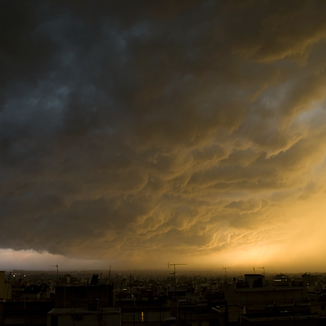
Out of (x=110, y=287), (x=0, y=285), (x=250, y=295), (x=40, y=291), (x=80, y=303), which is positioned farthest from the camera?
(x=40, y=291)

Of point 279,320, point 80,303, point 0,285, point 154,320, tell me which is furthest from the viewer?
point 0,285

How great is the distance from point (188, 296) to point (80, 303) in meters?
24.8

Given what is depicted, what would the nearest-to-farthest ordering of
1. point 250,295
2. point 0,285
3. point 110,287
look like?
point 110,287 < point 250,295 < point 0,285

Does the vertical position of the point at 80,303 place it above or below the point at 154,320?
above

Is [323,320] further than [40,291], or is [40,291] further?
[40,291]

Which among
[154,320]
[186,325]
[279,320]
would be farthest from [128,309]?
[279,320]

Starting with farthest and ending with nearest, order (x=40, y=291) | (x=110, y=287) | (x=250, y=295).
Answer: (x=40, y=291), (x=250, y=295), (x=110, y=287)

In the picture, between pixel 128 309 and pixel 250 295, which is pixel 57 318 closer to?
pixel 128 309

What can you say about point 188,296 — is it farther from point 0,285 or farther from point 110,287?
point 0,285

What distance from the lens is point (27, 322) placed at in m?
40.2

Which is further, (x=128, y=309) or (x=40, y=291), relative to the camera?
(x=40, y=291)

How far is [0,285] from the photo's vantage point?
184 ft

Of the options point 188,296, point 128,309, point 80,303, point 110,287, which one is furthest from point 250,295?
point 80,303

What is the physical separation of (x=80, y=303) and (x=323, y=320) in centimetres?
2525
